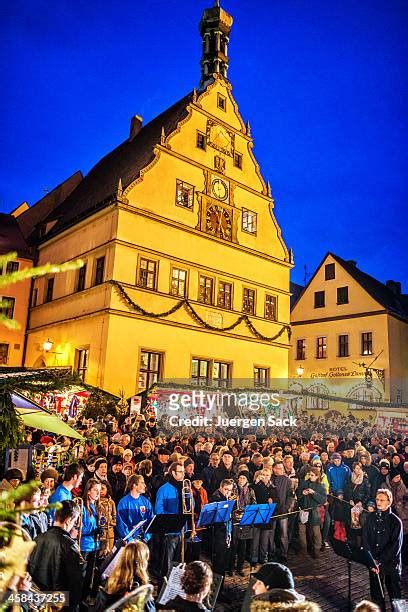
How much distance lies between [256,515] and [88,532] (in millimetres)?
3040

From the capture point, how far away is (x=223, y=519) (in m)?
8.52

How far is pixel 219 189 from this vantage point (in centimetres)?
2391

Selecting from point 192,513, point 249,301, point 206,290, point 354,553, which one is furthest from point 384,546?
point 249,301

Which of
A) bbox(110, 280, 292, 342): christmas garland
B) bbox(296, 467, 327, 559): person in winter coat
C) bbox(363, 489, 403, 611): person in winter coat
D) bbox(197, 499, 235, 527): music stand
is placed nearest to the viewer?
bbox(363, 489, 403, 611): person in winter coat

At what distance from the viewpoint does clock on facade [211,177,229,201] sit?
77.6 ft

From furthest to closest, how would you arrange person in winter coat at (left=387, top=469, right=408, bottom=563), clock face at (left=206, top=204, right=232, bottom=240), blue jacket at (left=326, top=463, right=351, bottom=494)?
clock face at (left=206, top=204, right=232, bottom=240)
blue jacket at (left=326, top=463, right=351, bottom=494)
person in winter coat at (left=387, top=469, right=408, bottom=563)

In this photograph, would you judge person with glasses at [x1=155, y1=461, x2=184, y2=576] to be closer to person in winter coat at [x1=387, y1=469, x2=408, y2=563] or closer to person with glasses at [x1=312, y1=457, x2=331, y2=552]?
person with glasses at [x1=312, y1=457, x2=331, y2=552]

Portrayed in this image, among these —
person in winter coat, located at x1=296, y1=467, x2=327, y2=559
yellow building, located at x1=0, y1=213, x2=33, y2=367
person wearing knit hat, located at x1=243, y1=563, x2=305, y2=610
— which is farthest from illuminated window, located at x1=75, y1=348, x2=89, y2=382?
person wearing knit hat, located at x1=243, y1=563, x2=305, y2=610

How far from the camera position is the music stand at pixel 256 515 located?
28.2 feet

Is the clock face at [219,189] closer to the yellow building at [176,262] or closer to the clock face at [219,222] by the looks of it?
the yellow building at [176,262]

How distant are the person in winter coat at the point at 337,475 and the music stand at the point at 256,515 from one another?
360 cm

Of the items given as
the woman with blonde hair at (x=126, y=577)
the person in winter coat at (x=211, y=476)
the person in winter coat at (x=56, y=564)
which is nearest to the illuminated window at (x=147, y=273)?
the person in winter coat at (x=211, y=476)

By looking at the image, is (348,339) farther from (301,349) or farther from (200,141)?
(200,141)

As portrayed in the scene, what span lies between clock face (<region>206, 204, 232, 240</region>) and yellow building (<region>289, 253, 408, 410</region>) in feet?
35.4
